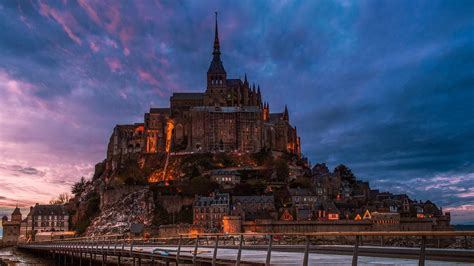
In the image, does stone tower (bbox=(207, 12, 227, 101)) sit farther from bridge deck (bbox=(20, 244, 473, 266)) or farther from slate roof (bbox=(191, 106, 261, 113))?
bridge deck (bbox=(20, 244, 473, 266))

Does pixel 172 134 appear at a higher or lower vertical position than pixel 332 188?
higher

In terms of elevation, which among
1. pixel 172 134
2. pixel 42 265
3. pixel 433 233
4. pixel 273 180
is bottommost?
pixel 42 265

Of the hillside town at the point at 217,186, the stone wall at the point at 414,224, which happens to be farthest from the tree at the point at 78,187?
the stone wall at the point at 414,224

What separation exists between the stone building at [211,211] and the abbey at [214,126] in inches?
1032

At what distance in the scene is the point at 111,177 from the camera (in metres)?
116

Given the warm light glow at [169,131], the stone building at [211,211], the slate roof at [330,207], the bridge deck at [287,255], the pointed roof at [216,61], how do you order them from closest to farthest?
the bridge deck at [287,255]
the slate roof at [330,207]
the stone building at [211,211]
the warm light glow at [169,131]
the pointed roof at [216,61]

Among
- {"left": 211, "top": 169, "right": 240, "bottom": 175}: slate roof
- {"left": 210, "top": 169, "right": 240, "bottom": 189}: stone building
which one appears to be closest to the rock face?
{"left": 210, "top": 169, "right": 240, "bottom": 189}: stone building

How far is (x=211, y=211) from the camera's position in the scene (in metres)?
86.6

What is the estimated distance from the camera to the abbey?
4493 inches

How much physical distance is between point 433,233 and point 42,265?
43.3 meters

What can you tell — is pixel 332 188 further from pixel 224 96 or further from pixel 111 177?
pixel 111 177

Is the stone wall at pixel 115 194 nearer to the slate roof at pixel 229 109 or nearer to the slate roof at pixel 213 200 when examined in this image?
the slate roof at pixel 213 200

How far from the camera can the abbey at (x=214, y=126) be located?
114 meters

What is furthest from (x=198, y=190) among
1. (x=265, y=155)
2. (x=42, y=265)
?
(x=42, y=265)
